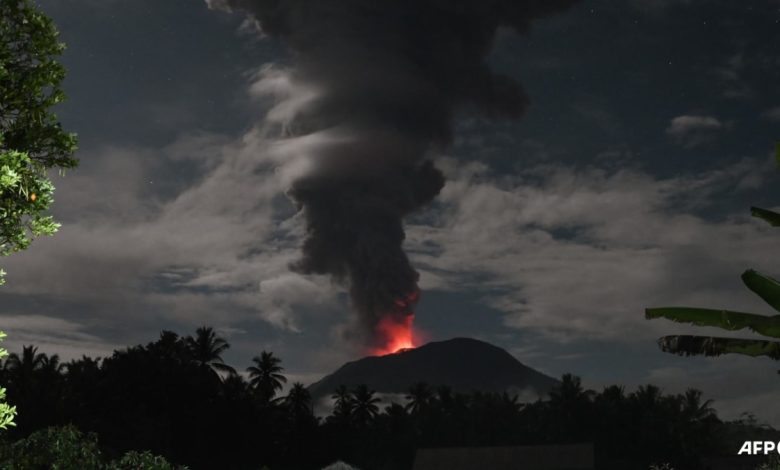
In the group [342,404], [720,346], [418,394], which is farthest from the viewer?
[418,394]

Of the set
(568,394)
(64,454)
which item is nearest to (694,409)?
(568,394)

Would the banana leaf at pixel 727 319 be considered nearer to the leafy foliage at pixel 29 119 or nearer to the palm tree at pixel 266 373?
the leafy foliage at pixel 29 119

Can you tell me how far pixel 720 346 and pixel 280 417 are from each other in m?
93.5

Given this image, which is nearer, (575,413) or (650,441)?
(650,441)

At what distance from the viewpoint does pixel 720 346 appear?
10.8 m

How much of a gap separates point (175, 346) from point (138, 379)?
35.6 feet

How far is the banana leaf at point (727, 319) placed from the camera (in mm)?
9781

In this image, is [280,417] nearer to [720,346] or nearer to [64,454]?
[64,454]

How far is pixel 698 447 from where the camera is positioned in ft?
331

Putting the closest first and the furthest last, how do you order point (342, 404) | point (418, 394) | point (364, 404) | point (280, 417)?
point (280, 417) < point (342, 404) < point (364, 404) < point (418, 394)

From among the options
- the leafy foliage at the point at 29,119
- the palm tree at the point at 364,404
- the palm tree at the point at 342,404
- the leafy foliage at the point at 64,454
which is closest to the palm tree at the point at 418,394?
the palm tree at the point at 364,404

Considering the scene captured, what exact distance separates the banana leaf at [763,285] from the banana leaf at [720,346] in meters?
1.16

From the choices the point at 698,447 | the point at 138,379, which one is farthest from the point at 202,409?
the point at 698,447

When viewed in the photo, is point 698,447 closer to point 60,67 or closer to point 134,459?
point 134,459
